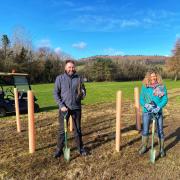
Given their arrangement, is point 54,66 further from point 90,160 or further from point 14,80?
point 90,160

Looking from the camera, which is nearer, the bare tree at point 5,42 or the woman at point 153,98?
the woman at point 153,98

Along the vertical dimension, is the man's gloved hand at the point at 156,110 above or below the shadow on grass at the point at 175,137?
above

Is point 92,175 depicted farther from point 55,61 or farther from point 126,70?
point 126,70

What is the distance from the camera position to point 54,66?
6231 cm

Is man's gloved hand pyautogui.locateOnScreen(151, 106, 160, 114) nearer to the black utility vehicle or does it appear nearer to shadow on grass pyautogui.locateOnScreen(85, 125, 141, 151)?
shadow on grass pyautogui.locateOnScreen(85, 125, 141, 151)

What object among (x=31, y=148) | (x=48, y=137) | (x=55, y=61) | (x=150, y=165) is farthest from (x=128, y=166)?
(x=55, y=61)

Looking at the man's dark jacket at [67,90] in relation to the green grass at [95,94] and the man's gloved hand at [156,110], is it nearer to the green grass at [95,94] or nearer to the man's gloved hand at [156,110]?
the man's gloved hand at [156,110]

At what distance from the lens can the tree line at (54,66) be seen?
57.4 metres

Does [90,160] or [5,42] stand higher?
[5,42]

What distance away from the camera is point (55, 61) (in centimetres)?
6431

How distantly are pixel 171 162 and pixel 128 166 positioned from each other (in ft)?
3.31

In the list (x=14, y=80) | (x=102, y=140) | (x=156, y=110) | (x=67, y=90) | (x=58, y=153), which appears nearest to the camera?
(x=67, y=90)

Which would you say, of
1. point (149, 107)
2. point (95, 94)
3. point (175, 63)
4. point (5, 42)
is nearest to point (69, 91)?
point (149, 107)

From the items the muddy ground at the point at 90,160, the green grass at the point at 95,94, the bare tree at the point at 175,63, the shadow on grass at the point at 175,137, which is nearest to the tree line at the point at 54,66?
the bare tree at the point at 175,63
